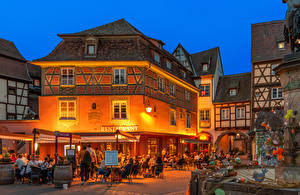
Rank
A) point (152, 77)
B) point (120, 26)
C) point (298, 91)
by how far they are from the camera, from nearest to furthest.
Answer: point (298, 91)
point (152, 77)
point (120, 26)

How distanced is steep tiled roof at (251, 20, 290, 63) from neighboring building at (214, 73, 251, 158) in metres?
4.59

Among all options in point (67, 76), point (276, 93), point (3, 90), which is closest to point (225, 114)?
point (276, 93)

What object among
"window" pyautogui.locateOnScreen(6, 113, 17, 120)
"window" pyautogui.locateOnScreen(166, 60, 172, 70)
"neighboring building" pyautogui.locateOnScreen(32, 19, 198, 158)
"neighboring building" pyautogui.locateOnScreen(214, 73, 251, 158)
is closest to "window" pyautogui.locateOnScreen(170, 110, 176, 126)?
"window" pyautogui.locateOnScreen(166, 60, 172, 70)

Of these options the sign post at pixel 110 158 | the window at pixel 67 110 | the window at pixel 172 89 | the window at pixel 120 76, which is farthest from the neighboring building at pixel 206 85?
the sign post at pixel 110 158

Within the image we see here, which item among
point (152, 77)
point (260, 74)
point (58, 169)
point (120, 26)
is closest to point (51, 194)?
point (58, 169)

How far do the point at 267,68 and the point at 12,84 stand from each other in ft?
75.4

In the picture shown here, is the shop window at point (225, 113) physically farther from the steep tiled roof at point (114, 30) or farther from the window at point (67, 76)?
the window at point (67, 76)

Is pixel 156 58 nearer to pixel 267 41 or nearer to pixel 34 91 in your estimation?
pixel 267 41

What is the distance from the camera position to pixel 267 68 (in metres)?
32.3

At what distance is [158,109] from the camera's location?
87.1 feet

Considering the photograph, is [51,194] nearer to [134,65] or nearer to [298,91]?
[298,91]

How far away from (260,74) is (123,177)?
21.6m

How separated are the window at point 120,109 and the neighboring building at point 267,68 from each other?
44.2 feet

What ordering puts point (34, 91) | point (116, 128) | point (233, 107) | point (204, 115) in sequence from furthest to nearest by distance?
point (204, 115), point (233, 107), point (34, 91), point (116, 128)
